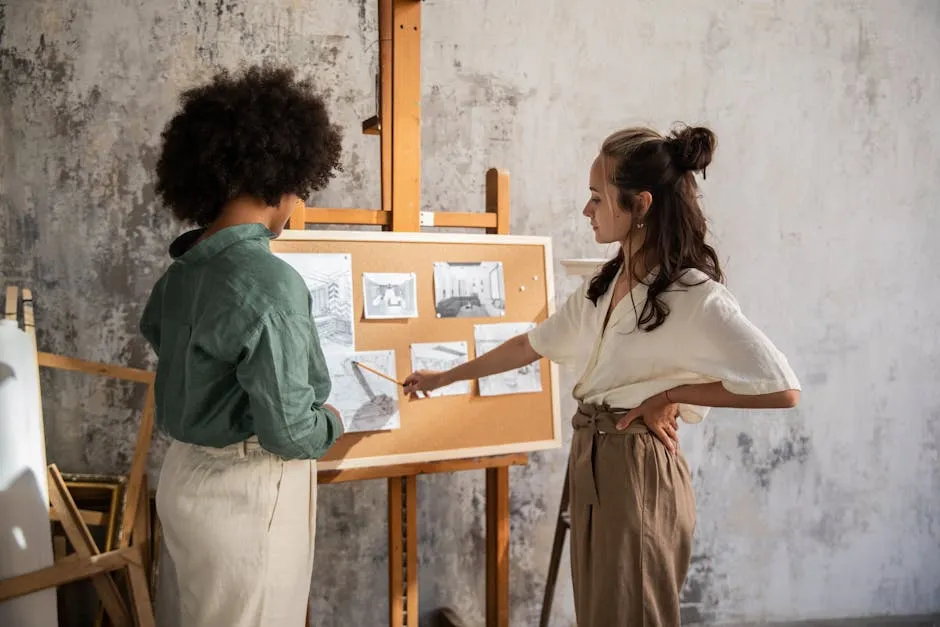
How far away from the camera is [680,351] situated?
1.62 meters

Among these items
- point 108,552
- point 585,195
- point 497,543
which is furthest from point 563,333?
point 108,552

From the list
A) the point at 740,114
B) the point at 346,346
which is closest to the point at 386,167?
the point at 346,346

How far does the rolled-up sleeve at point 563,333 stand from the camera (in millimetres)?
1946

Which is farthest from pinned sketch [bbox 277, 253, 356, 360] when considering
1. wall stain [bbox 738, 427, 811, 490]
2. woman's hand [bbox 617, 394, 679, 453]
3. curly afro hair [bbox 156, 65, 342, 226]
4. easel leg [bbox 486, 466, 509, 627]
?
wall stain [bbox 738, 427, 811, 490]

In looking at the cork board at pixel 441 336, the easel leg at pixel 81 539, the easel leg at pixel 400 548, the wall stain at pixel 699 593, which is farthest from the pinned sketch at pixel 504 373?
the wall stain at pixel 699 593

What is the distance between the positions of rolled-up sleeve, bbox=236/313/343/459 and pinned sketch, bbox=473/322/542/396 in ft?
2.70

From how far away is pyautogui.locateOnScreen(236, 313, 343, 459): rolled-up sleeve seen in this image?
136cm

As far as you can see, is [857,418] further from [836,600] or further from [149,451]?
[149,451]

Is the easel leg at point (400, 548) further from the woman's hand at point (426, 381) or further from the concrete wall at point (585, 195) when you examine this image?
the concrete wall at point (585, 195)

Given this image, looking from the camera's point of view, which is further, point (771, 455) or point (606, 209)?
point (771, 455)

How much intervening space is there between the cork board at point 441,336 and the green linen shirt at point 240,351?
55cm

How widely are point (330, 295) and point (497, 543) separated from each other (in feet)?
3.04

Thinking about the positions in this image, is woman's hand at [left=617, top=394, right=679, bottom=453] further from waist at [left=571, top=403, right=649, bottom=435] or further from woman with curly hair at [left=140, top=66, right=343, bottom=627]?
woman with curly hair at [left=140, top=66, right=343, bottom=627]

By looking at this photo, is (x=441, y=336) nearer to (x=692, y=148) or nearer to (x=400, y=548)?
(x=400, y=548)
